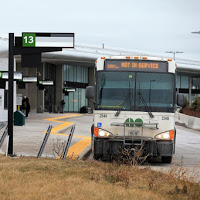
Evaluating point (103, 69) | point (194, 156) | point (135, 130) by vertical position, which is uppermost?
point (103, 69)

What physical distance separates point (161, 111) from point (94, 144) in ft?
6.93

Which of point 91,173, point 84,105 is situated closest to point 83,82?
point 84,105

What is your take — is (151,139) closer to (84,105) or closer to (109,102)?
(109,102)

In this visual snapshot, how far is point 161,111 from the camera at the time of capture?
46.1 feet

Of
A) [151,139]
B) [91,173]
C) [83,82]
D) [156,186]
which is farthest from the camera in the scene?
[83,82]

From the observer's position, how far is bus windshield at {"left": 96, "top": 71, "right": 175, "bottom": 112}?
46.3 ft

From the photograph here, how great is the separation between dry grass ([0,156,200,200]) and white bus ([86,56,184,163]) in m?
2.75

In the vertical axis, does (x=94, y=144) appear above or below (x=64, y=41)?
below

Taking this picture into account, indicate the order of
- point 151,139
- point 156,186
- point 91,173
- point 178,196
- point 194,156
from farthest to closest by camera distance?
point 194,156 < point 151,139 < point 91,173 < point 156,186 < point 178,196

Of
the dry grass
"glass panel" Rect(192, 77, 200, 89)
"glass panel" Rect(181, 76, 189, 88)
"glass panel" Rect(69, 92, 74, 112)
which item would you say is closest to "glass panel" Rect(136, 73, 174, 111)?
the dry grass

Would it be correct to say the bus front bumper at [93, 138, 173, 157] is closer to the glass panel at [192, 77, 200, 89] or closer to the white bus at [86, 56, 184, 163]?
the white bus at [86, 56, 184, 163]

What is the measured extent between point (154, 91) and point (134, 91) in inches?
22.5

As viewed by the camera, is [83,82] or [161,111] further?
[83,82]

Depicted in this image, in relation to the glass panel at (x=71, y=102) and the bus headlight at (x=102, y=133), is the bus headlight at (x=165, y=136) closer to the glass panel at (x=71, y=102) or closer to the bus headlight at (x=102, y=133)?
the bus headlight at (x=102, y=133)
